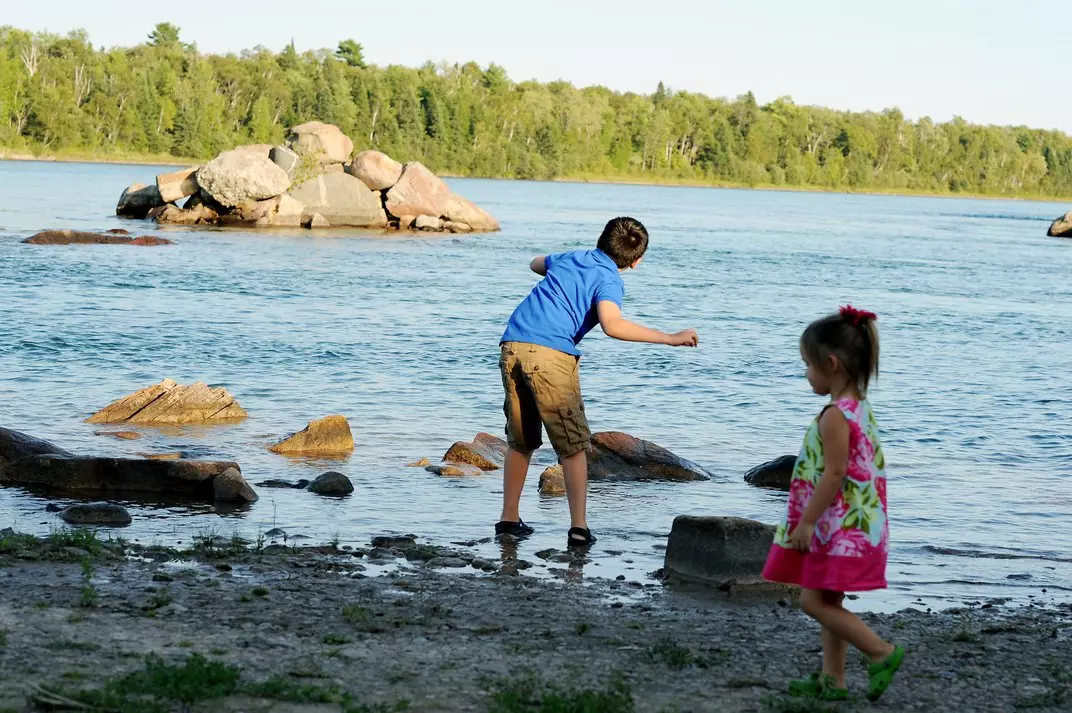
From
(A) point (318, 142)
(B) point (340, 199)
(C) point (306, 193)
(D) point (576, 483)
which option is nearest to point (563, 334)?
(D) point (576, 483)

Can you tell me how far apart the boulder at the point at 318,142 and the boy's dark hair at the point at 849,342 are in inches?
1800

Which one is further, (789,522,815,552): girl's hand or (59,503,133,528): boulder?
(59,503,133,528): boulder

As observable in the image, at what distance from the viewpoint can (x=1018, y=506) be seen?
34.7ft

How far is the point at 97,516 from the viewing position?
8.43m

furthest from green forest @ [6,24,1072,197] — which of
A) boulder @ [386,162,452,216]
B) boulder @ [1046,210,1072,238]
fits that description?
boulder @ [386,162,452,216]

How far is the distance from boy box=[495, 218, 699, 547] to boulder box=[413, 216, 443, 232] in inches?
1747

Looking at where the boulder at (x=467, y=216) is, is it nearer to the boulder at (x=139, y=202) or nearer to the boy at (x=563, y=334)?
the boulder at (x=139, y=202)

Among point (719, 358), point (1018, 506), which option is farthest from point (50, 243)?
point (1018, 506)

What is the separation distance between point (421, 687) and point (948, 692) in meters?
2.05

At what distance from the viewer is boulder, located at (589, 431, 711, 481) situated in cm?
1108

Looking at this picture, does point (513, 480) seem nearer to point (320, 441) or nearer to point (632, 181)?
point (320, 441)

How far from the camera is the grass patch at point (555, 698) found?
4.47 meters

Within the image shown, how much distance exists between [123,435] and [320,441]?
1.92 metres

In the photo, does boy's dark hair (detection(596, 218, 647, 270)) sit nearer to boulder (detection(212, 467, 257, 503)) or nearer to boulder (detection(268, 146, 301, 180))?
boulder (detection(212, 467, 257, 503))
